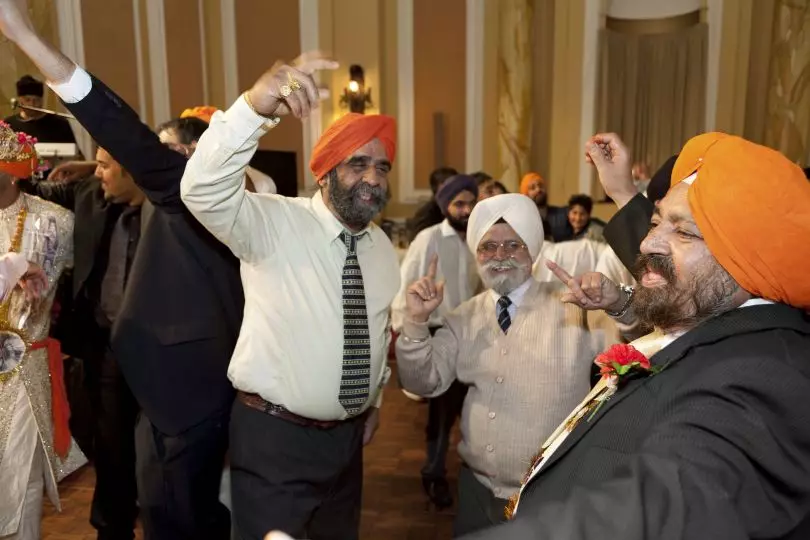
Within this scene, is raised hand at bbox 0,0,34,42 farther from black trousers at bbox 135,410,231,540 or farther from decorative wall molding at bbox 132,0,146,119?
decorative wall molding at bbox 132,0,146,119

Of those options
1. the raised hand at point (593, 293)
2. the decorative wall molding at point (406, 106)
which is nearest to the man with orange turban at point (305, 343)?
the raised hand at point (593, 293)

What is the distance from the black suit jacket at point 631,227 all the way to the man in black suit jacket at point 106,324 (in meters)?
1.92

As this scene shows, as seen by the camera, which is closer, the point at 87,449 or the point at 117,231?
the point at 117,231

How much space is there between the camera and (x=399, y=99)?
8.11 m

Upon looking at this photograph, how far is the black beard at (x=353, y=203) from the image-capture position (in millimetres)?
1974

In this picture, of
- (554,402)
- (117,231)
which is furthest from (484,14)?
(554,402)

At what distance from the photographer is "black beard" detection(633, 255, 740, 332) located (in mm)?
1138

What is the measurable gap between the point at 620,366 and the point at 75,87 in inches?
57.2

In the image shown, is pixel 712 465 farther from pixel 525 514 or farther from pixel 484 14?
pixel 484 14

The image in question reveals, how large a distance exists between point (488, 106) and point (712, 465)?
7.59m

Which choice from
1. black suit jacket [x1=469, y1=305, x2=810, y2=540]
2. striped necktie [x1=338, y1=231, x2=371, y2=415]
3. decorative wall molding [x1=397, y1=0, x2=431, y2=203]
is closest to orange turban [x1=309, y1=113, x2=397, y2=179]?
striped necktie [x1=338, y1=231, x2=371, y2=415]

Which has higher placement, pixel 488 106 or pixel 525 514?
pixel 488 106

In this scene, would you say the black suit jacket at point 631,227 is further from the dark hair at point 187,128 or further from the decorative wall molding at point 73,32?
the decorative wall molding at point 73,32

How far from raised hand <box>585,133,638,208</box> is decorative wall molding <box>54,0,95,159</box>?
6004 mm
